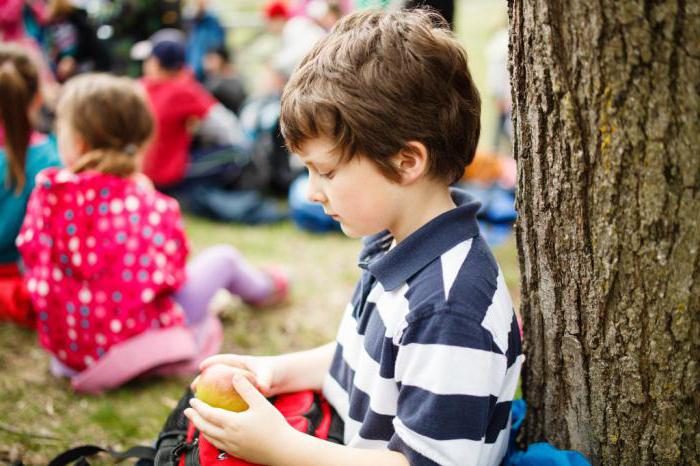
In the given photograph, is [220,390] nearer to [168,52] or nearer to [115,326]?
[115,326]

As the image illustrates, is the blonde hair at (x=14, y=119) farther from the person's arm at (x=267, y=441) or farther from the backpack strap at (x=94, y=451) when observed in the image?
the person's arm at (x=267, y=441)

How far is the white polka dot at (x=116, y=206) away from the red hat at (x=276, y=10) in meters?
5.44

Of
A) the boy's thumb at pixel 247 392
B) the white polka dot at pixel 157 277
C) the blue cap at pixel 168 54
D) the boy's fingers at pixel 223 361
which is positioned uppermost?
the blue cap at pixel 168 54

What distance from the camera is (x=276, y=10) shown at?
7.70 meters

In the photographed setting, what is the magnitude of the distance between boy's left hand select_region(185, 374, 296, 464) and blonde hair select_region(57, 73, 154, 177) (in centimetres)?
155

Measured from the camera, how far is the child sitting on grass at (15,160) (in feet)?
10.9

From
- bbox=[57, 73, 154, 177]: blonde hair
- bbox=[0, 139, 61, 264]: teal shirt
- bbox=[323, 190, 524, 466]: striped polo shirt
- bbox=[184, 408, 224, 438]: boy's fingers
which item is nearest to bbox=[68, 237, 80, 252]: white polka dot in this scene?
bbox=[57, 73, 154, 177]: blonde hair

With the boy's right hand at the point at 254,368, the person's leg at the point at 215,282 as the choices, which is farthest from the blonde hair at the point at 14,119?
the boy's right hand at the point at 254,368

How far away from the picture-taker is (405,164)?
61.1 inches

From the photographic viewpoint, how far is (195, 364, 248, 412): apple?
1.66 meters

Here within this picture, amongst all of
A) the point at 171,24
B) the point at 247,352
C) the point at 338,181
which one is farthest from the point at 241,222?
the point at 338,181

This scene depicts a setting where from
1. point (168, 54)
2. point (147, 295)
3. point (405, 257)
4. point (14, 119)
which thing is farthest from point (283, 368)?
point (168, 54)

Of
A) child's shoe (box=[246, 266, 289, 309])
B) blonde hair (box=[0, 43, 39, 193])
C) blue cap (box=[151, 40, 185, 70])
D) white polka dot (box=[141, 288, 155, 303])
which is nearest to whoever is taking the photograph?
white polka dot (box=[141, 288, 155, 303])

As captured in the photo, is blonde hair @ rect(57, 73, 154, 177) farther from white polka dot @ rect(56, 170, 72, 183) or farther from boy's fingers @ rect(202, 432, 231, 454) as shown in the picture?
boy's fingers @ rect(202, 432, 231, 454)
